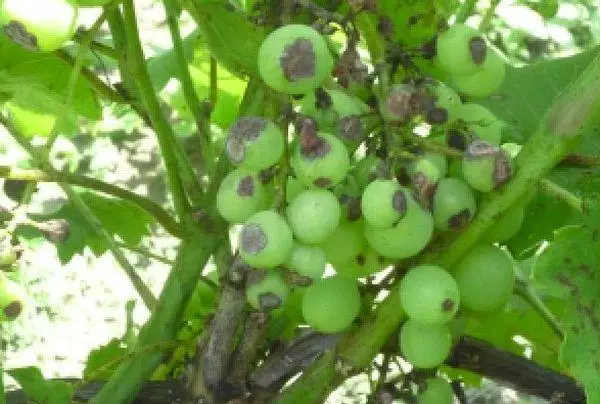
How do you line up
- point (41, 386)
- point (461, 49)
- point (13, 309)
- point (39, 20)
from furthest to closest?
Result: point (41, 386) → point (13, 309) → point (461, 49) → point (39, 20)

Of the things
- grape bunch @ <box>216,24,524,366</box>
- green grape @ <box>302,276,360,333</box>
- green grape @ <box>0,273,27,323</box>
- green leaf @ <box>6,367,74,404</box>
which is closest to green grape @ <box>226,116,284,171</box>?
grape bunch @ <box>216,24,524,366</box>

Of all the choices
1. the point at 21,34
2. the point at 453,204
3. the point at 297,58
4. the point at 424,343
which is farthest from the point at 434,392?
the point at 21,34

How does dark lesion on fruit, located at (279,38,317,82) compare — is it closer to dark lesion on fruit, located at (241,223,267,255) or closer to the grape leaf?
dark lesion on fruit, located at (241,223,267,255)

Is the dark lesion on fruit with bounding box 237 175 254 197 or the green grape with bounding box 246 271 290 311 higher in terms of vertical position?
the dark lesion on fruit with bounding box 237 175 254 197

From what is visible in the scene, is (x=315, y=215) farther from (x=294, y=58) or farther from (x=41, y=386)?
(x=41, y=386)

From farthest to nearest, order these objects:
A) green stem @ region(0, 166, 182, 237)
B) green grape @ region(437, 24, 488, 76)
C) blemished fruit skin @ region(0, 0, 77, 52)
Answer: green stem @ region(0, 166, 182, 237), green grape @ region(437, 24, 488, 76), blemished fruit skin @ region(0, 0, 77, 52)

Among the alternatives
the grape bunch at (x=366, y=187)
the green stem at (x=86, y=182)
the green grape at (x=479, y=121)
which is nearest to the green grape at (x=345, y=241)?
the grape bunch at (x=366, y=187)

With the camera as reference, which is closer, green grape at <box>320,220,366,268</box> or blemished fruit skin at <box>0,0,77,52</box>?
blemished fruit skin at <box>0,0,77,52</box>
